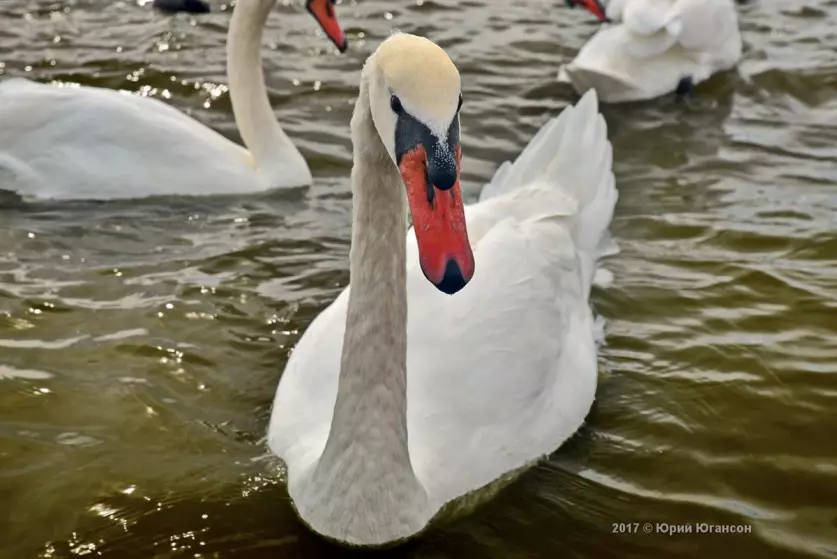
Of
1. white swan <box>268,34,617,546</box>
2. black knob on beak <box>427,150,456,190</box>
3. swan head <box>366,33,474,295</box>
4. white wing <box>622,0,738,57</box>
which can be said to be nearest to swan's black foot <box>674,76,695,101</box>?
white wing <box>622,0,738,57</box>

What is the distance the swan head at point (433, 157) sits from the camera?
3277 millimetres

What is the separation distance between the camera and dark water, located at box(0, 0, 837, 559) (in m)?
4.41

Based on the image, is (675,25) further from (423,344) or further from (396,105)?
(396,105)

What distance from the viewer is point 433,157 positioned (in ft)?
10.8

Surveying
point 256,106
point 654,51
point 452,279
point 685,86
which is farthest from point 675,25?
point 452,279

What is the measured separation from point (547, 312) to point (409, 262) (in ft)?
2.22

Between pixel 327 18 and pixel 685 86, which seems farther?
pixel 685 86

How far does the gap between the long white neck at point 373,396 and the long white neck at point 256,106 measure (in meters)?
3.95

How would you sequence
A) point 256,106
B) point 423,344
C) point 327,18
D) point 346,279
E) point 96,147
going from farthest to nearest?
point 327,18 → point 256,106 → point 96,147 → point 346,279 → point 423,344

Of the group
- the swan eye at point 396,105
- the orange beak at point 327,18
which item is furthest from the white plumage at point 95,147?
the swan eye at point 396,105

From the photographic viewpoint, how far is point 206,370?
5449mm

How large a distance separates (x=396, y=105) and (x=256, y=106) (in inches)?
186

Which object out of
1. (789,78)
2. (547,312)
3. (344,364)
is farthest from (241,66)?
(789,78)

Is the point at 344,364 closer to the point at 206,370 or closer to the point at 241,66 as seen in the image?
the point at 206,370
